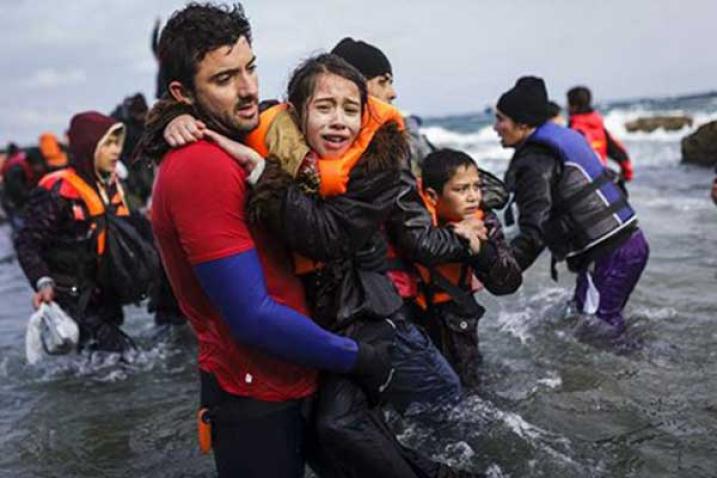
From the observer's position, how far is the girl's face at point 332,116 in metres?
2.46

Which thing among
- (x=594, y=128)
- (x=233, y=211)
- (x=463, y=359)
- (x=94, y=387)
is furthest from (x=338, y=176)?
(x=594, y=128)

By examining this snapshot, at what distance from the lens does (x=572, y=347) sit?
539 centimetres

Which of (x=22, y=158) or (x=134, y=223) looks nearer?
(x=134, y=223)

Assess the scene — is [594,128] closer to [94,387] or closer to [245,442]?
[94,387]

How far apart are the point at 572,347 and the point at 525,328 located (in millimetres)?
797

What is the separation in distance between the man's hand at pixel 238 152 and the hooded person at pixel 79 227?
11.2 ft

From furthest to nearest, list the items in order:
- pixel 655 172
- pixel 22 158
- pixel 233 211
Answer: pixel 655 172 → pixel 22 158 → pixel 233 211

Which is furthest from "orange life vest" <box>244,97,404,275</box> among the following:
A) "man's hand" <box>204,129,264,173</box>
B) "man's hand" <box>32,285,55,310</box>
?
"man's hand" <box>32,285,55,310</box>

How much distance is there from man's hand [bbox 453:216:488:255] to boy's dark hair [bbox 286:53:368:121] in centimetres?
113

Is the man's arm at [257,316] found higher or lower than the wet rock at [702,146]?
higher

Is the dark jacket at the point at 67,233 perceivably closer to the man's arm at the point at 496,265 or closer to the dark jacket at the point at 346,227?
the man's arm at the point at 496,265

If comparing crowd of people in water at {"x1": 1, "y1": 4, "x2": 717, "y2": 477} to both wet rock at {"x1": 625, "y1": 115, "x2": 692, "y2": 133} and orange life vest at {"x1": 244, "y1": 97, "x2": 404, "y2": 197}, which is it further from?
wet rock at {"x1": 625, "y1": 115, "x2": 692, "y2": 133}

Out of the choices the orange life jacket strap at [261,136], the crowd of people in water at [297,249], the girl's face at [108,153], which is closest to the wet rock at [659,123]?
the girl's face at [108,153]

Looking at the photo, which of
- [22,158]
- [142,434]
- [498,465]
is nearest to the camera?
[498,465]
